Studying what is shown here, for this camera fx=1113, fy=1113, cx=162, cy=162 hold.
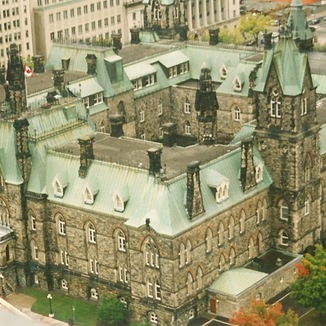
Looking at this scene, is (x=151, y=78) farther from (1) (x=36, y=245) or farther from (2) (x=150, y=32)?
(1) (x=36, y=245)

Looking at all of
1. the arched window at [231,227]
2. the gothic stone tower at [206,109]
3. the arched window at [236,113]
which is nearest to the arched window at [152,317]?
the arched window at [231,227]

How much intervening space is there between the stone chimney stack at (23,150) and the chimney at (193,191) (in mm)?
21433

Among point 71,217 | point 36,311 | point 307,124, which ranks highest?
point 307,124

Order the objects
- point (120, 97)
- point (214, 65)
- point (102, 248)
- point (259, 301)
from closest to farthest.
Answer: point (259, 301)
point (102, 248)
point (120, 97)
point (214, 65)

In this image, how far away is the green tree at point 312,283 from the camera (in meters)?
119

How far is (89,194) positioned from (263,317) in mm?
24561

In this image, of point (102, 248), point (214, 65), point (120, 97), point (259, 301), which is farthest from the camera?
point (214, 65)

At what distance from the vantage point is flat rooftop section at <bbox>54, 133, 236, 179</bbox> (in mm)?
124475

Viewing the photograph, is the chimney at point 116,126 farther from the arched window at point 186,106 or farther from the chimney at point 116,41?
the chimney at point 116,41

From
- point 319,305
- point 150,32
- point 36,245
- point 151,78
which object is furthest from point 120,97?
point 319,305

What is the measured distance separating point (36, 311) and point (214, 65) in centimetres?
6077

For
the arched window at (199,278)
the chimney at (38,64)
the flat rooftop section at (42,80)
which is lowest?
the arched window at (199,278)

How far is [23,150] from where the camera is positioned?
128500 mm

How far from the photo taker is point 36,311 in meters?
126
